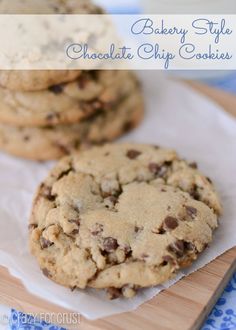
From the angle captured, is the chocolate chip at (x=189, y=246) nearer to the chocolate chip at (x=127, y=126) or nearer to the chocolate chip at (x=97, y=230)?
the chocolate chip at (x=97, y=230)

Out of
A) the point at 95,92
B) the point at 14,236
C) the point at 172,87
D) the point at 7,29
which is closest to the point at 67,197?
the point at 14,236

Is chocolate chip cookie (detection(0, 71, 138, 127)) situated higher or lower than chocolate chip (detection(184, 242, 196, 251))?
higher

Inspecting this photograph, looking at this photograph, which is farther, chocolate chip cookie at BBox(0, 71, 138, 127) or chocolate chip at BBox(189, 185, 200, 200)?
chocolate chip cookie at BBox(0, 71, 138, 127)

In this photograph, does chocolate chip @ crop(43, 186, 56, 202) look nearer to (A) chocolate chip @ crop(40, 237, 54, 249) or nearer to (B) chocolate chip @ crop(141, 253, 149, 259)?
(A) chocolate chip @ crop(40, 237, 54, 249)

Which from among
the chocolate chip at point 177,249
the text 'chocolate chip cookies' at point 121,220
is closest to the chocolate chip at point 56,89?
the text 'chocolate chip cookies' at point 121,220

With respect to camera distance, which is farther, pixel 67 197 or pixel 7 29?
pixel 7 29

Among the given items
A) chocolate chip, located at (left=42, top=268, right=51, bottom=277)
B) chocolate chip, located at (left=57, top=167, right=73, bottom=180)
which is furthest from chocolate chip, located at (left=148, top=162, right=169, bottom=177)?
chocolate chip, located at (left=42, top=268, right=51, bottom=277)

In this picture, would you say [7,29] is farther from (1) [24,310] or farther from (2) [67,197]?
(1) [24,310]
